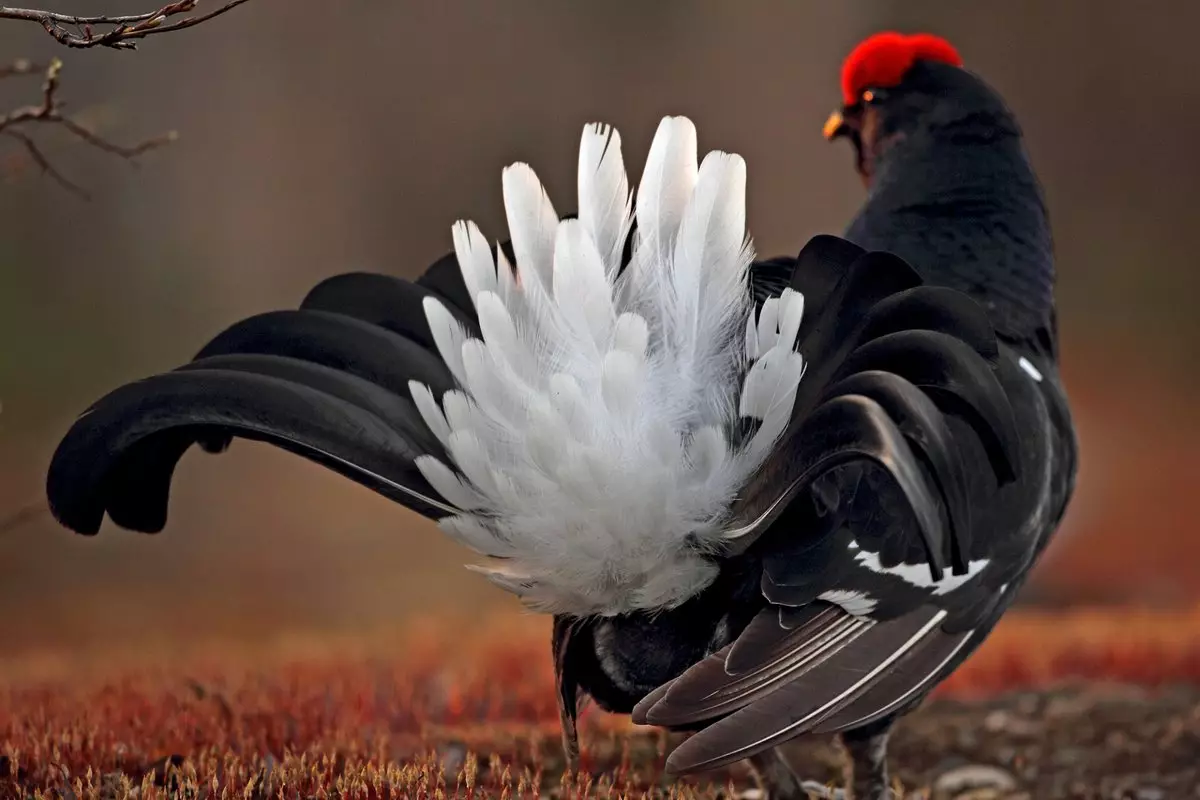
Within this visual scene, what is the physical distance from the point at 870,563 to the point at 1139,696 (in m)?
1.39

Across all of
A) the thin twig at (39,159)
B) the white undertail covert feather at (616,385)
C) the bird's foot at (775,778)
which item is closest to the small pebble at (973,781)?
the bird's foot at (775,778)

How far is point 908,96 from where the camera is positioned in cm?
151

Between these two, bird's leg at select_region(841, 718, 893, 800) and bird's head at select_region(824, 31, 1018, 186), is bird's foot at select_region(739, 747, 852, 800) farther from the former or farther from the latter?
bird's head at select_region(824, 31, 1018, 186)

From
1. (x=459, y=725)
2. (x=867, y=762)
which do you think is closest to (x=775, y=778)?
(x=867, y=762)

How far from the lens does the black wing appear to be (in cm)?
91

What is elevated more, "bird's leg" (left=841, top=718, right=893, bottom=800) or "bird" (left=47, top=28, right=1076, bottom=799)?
"bird" (left=47, top=28, right=1076, bottom=799)

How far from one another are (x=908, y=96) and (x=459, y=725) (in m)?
1.17

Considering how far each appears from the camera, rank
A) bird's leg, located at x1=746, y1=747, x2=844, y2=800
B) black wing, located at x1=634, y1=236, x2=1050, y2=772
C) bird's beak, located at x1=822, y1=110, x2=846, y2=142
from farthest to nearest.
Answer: bird's beak, located at x1=822, y1=110, x2=846, y2=142
bird's leg, located at x1=746, y1=747, x2=844, y2=800
black wing, located at x1=634, y1=236, x2=1050, y2=772

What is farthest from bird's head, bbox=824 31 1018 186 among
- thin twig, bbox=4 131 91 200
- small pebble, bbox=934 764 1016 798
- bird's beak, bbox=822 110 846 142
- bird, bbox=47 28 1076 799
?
thin twig, bbox=4 131 91 200

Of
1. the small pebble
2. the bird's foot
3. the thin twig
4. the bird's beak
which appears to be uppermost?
the bird's beak

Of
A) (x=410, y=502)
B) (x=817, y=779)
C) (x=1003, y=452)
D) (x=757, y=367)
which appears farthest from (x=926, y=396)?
(x=817, y=779)

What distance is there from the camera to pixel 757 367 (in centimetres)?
105

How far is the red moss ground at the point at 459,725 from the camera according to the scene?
1.29m

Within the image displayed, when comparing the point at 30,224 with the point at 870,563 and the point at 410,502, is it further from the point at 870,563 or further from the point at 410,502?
the point at 870,563
